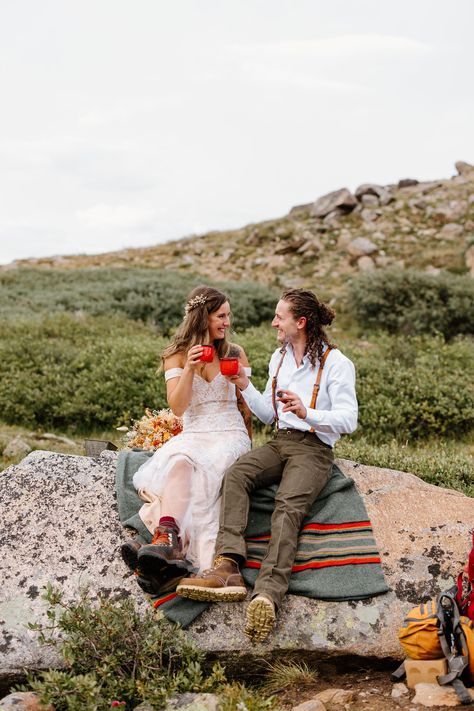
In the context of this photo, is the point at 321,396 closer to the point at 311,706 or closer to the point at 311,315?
the point at 311,315

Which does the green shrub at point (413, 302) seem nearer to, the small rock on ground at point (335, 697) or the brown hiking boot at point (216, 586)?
the brown hiking boot at point (216, 586)

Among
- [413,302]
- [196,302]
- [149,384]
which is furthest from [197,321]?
[413,302]

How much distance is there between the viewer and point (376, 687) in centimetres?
455

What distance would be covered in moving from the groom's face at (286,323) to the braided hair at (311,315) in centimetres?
3

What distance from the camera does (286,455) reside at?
5449mm

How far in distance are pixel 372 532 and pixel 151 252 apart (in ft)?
85.1

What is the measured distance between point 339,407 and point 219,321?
1254 mm

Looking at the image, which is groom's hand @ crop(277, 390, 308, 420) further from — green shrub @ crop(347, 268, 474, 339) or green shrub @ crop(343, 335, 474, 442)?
green shrub @ crop(347, 268, 474, 339)

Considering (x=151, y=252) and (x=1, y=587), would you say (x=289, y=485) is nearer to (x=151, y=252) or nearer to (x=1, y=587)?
(x=1, y=587)

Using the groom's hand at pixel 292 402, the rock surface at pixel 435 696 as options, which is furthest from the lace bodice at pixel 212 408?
the rock surface at pixel 435 696

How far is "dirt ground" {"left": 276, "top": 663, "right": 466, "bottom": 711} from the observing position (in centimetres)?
423

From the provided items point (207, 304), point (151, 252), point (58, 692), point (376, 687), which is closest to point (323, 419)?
point (207, 304)

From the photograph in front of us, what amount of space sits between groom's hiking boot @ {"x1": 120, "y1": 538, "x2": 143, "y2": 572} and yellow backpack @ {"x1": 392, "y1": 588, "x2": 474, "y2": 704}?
1.81 meters

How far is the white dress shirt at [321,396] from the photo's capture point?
5.27 metres
